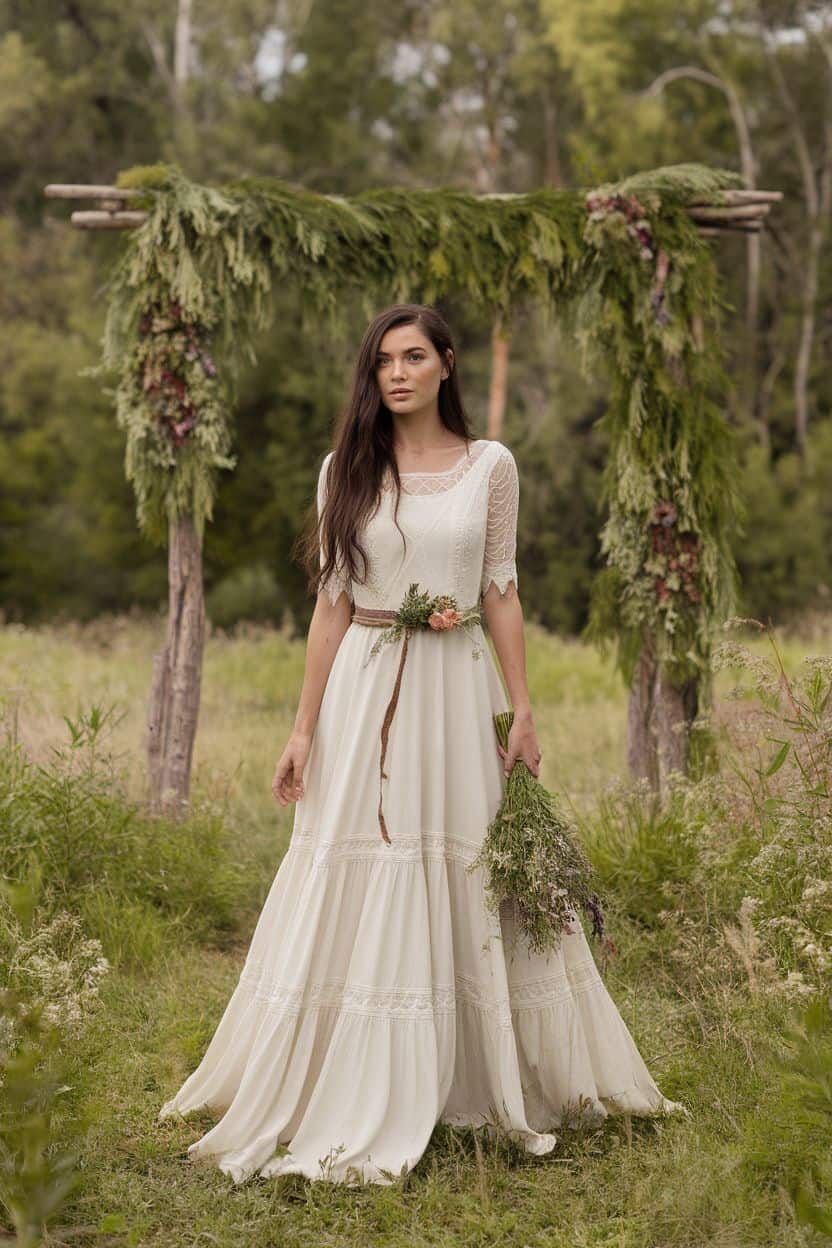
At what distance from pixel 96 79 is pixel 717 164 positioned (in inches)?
397

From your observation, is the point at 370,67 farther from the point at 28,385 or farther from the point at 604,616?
the point at 604,616

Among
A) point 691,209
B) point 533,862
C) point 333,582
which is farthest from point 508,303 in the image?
point 533,862

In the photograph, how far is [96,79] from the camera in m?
21.1

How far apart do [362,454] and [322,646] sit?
1.76ft

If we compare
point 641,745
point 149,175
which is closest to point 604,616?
point 641,745

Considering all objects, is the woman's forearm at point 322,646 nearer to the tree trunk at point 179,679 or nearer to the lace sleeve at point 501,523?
the lace sleeve at point 501,523

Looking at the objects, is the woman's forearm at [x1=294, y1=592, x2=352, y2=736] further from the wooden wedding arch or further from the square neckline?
the wooden wedding arch

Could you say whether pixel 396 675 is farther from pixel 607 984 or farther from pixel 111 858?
pixel 111 858

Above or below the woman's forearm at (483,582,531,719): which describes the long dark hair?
above

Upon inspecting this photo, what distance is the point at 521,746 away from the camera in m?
3.40

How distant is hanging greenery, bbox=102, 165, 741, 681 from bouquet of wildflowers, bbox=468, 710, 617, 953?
268cm

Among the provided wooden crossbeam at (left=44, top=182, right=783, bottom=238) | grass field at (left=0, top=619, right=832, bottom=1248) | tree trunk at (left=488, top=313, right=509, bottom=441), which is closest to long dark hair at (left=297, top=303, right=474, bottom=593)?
grass field at (left=0, top=619, right=832, bottom=1248)

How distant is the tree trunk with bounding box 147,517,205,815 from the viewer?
616 cm

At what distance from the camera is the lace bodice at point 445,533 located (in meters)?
3.40
